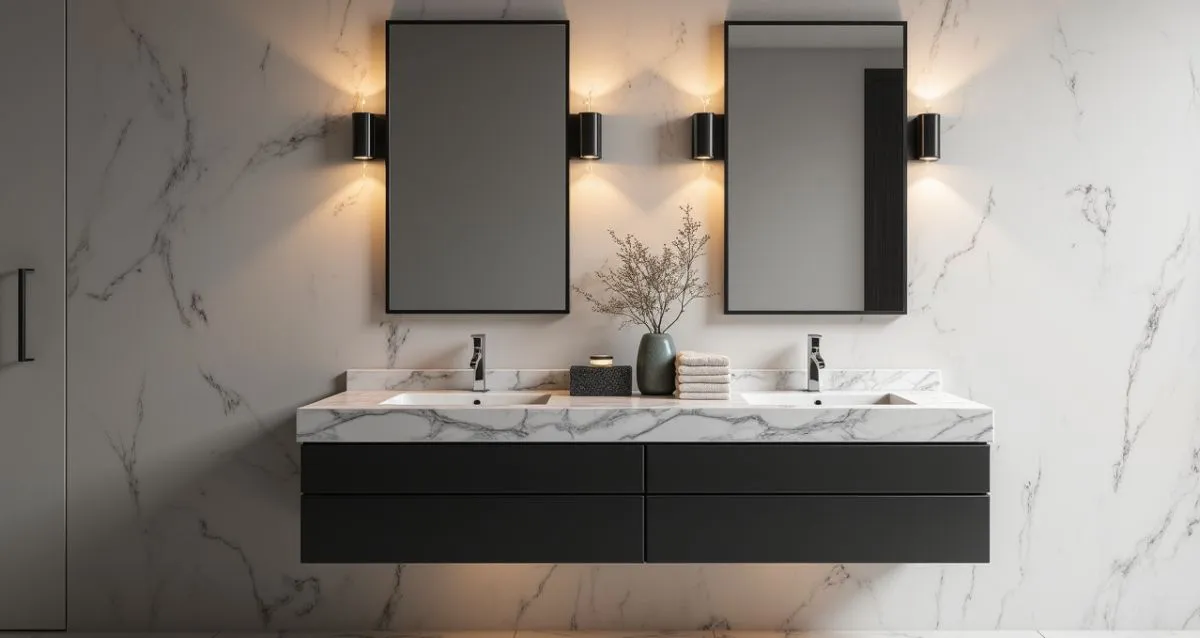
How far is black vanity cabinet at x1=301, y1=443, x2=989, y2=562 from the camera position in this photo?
88.5 inches

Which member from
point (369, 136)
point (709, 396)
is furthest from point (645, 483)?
point (369, 136)

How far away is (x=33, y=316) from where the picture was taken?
2678mm

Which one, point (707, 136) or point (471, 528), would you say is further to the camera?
point (707, 136)

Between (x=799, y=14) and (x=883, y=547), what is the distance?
1611mm

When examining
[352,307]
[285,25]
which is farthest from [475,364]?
[285,25]

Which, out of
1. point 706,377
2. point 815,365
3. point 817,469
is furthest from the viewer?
point 815,365

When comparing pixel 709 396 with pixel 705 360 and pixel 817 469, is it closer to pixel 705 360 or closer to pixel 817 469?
pixel 705 360

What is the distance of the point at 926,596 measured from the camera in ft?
8.87

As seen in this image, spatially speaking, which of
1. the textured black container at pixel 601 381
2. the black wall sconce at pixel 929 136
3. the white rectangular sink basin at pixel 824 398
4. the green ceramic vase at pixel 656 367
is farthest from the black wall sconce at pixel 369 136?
the black wall sconce at pixel 929 136

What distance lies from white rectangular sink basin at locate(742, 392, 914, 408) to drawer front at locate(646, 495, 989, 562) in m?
0.40

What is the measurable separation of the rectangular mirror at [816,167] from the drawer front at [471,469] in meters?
0.71

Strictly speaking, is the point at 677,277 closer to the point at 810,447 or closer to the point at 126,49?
the point at 810,447

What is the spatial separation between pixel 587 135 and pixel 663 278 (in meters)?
0.49

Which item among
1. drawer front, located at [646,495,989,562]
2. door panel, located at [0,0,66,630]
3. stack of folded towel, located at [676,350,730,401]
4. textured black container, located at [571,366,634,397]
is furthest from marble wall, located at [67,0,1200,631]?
drawer front, located at [646,495,989,562]
